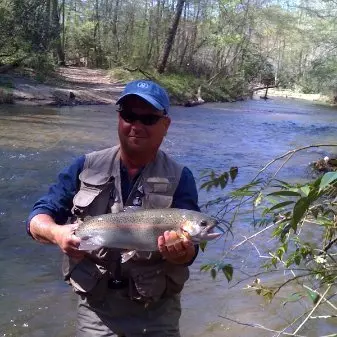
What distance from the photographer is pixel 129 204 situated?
96.2 inches

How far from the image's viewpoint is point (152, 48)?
39312mm

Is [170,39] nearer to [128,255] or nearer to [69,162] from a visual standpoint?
[69,162]

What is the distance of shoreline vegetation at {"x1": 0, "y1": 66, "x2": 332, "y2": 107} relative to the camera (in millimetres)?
20656

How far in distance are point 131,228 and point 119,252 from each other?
26cm

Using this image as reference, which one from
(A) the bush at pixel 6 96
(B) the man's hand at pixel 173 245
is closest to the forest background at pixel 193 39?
(A) the bush at pixel 6 96

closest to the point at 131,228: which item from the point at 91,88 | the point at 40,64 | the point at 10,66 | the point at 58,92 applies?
the point at 58,92

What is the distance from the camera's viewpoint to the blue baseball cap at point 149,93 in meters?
2.37

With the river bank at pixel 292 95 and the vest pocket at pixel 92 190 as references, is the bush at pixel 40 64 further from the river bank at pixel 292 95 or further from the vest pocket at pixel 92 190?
the river bank at pixel 292 95

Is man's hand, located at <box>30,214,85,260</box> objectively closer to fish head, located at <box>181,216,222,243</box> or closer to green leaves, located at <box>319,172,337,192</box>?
fish head, located at <box>181,216,222,243</box>

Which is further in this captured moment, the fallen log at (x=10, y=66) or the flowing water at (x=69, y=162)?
the fallen log at (x=10, y=66)

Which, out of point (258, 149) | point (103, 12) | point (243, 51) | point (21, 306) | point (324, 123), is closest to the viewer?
point (21, 306)

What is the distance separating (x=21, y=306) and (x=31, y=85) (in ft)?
60.8

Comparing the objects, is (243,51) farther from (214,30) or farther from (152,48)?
(152,48)

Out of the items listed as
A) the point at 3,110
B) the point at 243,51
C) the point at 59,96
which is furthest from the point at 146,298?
the point at 243,51
